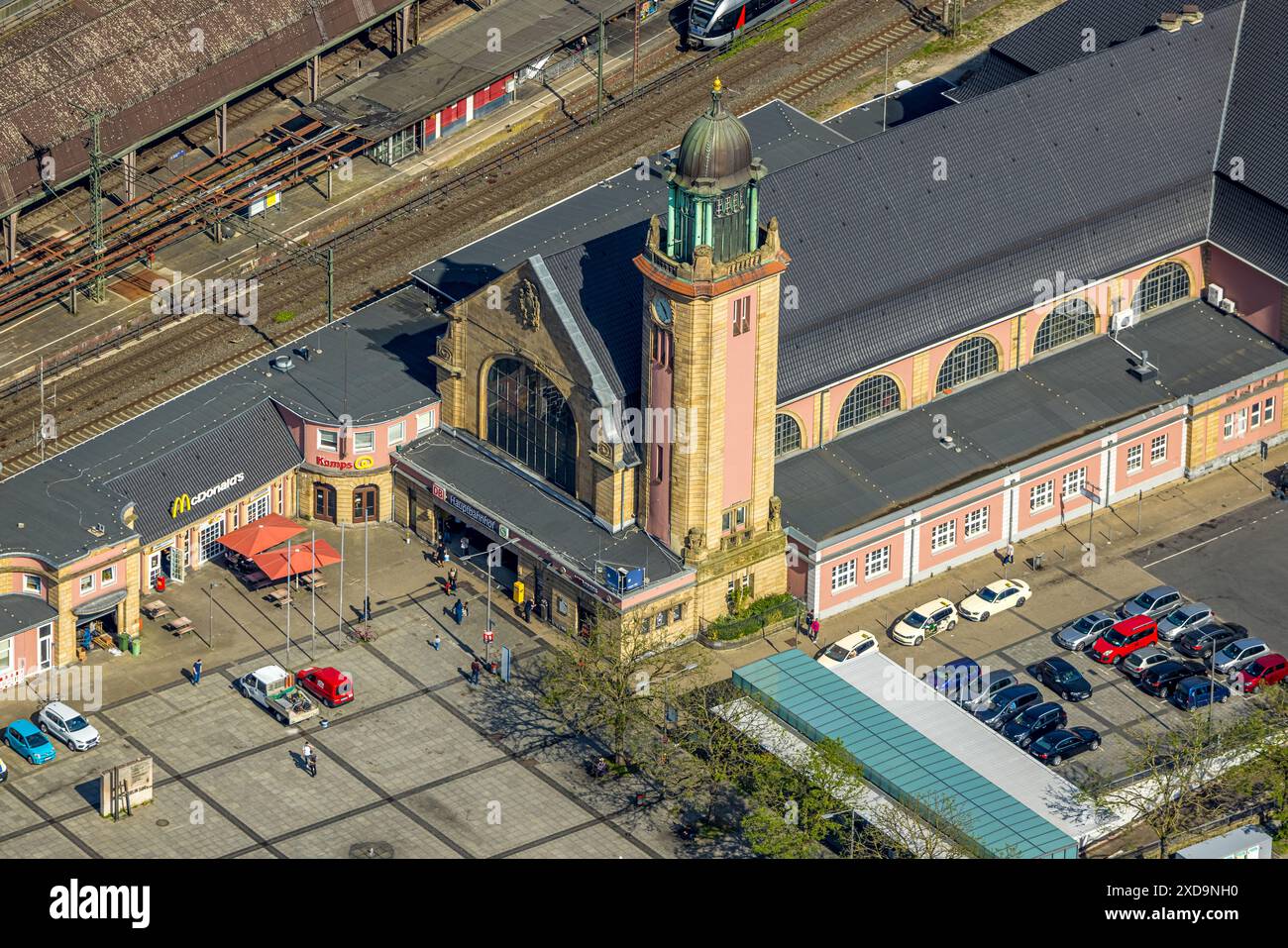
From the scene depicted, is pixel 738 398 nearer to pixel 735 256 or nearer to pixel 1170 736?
pixel 735 256

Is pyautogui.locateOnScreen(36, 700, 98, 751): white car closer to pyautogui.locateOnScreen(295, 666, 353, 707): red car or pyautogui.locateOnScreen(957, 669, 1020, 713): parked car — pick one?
pyautogui.locateOnScreen(295, 666, 353, 707): red car

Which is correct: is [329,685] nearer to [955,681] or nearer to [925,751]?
[925,751]

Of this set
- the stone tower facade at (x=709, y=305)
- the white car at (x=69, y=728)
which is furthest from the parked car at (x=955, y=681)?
the white car at (x=69, y=728)

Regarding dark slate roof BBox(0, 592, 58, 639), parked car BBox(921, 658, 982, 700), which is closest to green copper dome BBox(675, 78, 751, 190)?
parked car BBox(921, 658, 982, 700)

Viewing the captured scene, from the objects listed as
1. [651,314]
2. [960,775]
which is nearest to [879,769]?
[960,775]

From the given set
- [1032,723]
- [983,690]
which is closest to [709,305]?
[983,690]

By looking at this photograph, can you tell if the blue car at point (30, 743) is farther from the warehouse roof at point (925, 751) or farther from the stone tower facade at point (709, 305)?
the warehouse roof at point (925, 751)
